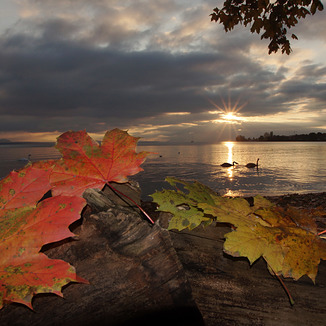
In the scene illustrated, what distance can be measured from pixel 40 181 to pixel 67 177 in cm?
15

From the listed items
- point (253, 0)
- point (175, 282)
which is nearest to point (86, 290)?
point (175, 282)

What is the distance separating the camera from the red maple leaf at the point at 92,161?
923 millimetres

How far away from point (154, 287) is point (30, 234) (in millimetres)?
392

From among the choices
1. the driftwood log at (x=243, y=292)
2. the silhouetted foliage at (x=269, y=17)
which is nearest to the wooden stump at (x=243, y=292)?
the driftwood log at (x=243, y=292)

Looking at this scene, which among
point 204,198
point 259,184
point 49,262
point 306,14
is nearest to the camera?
point 49,262

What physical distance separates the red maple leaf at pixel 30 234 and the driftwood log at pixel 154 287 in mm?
79

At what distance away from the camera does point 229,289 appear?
0.76m

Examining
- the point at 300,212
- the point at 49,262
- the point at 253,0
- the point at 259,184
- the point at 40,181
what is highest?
the point at 253,0

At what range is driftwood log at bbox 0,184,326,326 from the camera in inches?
27.9

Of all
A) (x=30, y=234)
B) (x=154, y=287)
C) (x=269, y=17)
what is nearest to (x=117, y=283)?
(x=154, y=287)

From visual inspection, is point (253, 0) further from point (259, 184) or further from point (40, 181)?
point (259, 184)

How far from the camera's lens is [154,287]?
719 millimetres

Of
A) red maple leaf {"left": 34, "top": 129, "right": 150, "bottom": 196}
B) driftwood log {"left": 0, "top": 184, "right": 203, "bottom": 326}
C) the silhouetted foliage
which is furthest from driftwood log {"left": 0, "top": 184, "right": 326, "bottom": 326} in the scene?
the silhouetted foliage

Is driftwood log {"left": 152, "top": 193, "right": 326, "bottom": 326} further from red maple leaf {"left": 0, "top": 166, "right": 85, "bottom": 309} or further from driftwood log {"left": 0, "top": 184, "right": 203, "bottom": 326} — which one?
red maple leaf {"left": 0, "top": 166, "right": 85, "bottom": 309}
